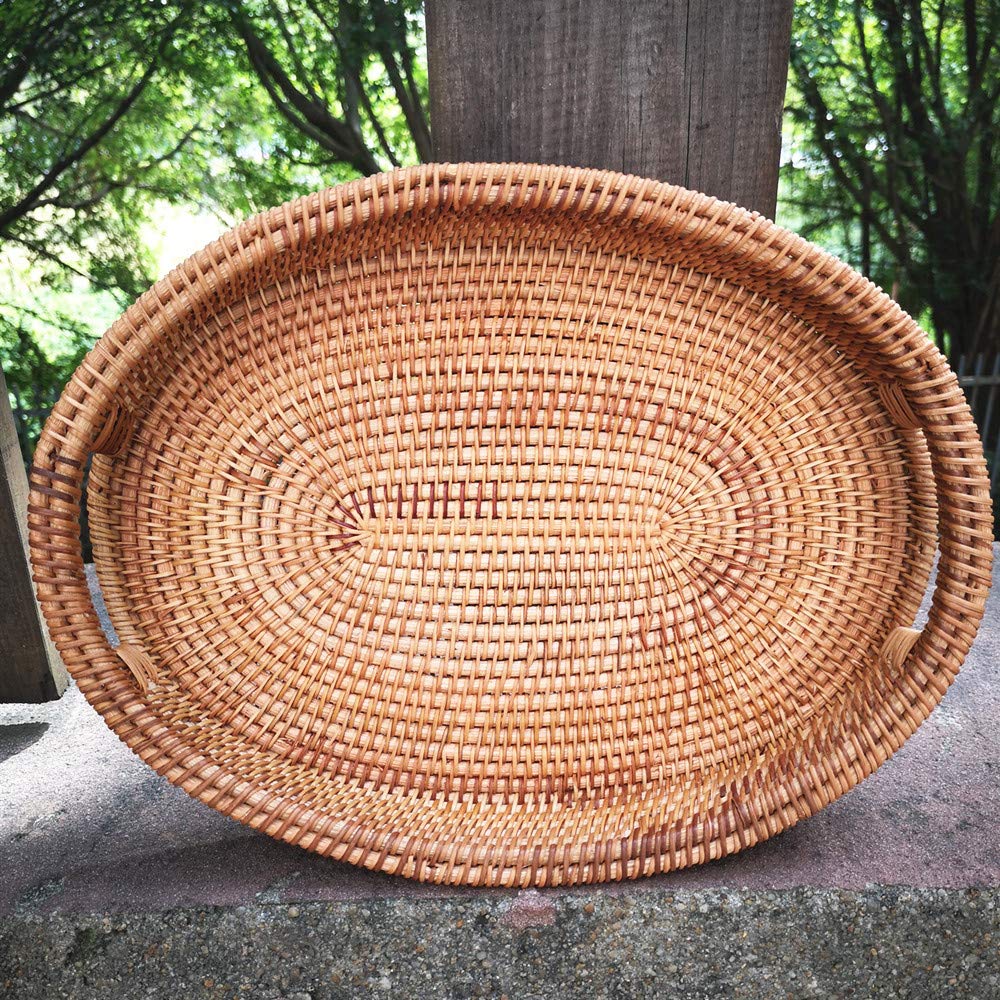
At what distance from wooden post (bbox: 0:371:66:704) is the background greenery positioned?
2730 mm

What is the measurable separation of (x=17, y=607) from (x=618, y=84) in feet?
4.91

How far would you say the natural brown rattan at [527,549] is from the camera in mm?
1340

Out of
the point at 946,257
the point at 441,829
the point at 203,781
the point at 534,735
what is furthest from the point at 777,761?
the point at 946,257

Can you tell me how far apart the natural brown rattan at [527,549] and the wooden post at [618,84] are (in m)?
0.35

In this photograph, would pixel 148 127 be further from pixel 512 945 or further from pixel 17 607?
pixel 512 945

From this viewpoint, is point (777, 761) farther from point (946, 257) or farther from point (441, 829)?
point (946, 257)

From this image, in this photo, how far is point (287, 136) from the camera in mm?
4922

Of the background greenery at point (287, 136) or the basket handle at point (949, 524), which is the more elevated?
the background greenery at point (287, 136)

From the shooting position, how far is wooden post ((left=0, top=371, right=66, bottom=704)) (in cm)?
175

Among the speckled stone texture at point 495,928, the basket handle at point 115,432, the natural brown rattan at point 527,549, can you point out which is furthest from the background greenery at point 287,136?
the speckled stone texture at point 495,928

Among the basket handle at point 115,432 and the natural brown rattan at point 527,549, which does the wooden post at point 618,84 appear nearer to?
the natural brown rattan at point 527,549

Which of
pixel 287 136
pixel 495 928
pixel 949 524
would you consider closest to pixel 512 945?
pixel 495 928

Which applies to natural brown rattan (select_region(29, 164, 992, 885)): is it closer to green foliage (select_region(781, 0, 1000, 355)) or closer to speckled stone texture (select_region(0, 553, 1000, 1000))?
speckled stone texture (select_region(0, 553, 1000, 1000))

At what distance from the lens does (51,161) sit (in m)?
4.63
